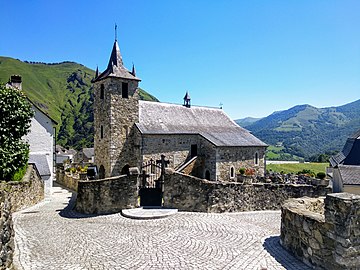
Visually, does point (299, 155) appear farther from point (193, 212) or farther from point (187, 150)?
point (193, 212)

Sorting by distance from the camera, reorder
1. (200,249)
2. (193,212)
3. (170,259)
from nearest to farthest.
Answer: (170,259), (200,249), (193,212)

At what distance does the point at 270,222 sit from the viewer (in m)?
12.3

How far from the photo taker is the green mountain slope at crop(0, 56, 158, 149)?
423 feet

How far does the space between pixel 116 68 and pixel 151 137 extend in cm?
750

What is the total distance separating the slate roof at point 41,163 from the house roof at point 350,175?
2427 centimetres

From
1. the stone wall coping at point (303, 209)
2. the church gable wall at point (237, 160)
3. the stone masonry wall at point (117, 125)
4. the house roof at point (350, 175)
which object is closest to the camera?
the stone wall coping at point (303, 209)

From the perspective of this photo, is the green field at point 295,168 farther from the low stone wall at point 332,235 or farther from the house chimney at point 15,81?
the low stone wall at point 332,235

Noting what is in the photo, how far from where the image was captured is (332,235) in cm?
643

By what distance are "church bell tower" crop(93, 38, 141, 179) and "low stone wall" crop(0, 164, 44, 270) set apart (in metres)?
7.11

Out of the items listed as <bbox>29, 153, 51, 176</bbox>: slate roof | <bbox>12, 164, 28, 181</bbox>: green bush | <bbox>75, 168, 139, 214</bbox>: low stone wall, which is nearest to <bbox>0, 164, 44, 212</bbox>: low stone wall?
<bbox>12, 164, 28, 181</bbox>: green bush

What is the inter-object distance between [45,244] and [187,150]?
2123 cm

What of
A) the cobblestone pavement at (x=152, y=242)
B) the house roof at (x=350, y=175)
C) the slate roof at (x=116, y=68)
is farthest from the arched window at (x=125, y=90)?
the house roof at (x=350, y=175)

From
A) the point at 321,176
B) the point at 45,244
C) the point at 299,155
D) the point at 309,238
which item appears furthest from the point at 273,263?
the point at 299,155

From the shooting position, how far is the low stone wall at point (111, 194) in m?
14.0
